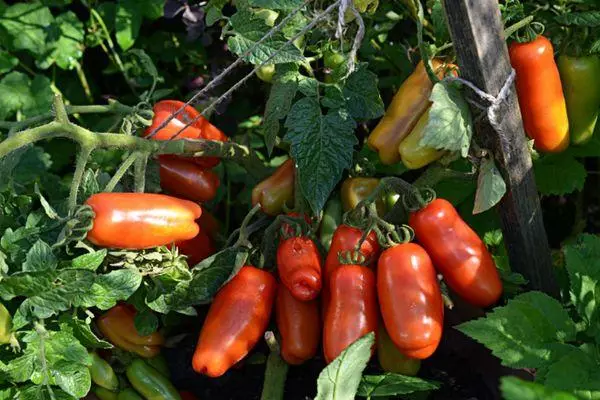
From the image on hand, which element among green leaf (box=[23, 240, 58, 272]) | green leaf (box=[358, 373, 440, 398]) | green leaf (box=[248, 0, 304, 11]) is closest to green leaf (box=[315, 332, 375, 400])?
green leaf (box=[358, 373, 440, 398])

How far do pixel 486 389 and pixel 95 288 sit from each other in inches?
32.7

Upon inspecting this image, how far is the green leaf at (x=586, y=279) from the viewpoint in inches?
66.0

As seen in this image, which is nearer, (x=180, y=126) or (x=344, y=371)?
(x=344, y=371)

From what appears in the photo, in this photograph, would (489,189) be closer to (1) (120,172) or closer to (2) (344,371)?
(2) (344,371)

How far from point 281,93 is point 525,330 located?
0.74 meters

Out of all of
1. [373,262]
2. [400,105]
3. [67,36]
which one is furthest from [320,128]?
[67,36]

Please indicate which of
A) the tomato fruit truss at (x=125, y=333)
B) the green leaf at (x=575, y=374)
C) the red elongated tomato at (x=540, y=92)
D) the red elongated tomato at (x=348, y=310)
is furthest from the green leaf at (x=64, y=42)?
the green leaf at (x=575, y=374)

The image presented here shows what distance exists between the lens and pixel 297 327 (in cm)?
191

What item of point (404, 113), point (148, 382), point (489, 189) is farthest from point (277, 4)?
point (148, 382)

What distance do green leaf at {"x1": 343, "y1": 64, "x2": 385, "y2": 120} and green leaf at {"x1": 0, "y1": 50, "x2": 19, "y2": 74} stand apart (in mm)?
1290

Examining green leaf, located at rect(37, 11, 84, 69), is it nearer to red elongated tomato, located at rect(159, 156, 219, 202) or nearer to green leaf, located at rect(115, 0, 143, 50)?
green leaf, located at rect(115, 0, 143, 50)

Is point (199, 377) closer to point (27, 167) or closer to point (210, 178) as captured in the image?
point (210, 178)

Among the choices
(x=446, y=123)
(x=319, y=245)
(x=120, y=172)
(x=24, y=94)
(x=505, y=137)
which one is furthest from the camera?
(x=24, y=94)

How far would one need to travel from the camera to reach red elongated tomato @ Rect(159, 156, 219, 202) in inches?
84.1
